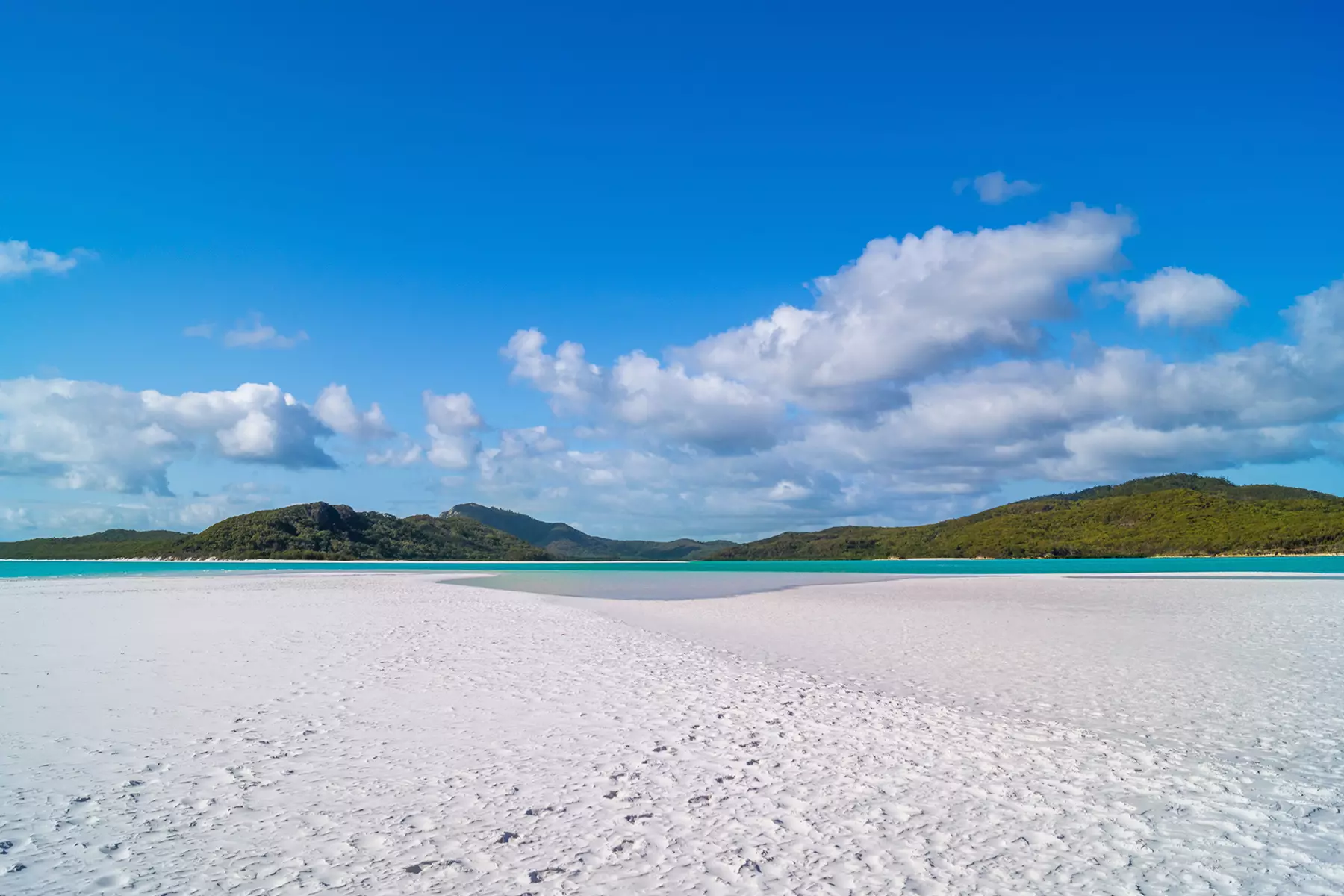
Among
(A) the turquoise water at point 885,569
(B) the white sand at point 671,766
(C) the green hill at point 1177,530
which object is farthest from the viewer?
(C) the green hill at point 1177,530

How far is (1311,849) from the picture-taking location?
22.4ft

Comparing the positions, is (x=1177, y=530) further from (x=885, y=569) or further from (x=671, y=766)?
(x=671, y=766)

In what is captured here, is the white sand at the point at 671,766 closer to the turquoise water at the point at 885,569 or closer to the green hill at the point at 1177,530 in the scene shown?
the turquoise water at the point at 885,569

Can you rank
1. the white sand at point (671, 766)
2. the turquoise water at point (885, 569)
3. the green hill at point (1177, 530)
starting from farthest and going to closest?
the green hill at point (1177, 530)
the turquoise water at point (885, 569)
the white sand at point (671, 766)

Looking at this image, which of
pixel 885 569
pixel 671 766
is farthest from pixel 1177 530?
pixel 671 766

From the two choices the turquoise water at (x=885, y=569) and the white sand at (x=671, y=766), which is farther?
the turquoise water at (x=885, y=569)

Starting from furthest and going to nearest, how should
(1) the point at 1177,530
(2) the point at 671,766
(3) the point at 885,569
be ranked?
1. (1) the point at 1177,530
2. (3) the point at 885,569
3. (2) the point at 671,766

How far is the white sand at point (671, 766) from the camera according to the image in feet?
21.0

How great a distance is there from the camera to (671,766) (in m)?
9.24

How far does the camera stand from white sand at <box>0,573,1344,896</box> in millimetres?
6387

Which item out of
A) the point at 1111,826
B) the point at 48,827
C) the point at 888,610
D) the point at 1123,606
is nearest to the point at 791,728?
the point at 1111,826

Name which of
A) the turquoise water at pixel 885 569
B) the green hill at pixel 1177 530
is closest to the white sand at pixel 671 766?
the turquoise water at pixel 885 569

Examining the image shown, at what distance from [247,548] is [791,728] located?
189 meters

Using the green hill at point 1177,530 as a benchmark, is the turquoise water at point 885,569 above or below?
below
